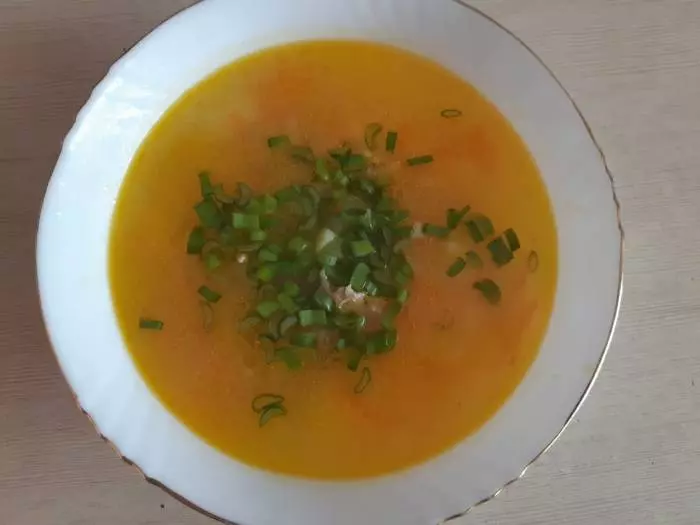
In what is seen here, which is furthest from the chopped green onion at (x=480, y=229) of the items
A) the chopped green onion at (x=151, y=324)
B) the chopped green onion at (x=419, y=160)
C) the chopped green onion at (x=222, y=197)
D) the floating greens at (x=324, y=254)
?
the chopped green onion at (x=151, y=324)

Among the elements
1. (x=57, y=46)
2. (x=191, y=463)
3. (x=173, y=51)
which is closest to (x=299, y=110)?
(x=173, y=51)

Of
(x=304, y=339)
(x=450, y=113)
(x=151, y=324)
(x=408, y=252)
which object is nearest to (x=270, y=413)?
(x=304, y=339)

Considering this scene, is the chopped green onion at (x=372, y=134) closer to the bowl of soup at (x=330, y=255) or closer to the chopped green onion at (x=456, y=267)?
the bowl of soup at (x=330, y=255)

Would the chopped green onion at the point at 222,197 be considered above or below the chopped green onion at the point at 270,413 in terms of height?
above

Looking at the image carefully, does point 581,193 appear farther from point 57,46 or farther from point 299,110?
point 57,46

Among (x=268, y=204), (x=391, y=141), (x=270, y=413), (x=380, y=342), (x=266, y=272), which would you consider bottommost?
(x=270, y=413)

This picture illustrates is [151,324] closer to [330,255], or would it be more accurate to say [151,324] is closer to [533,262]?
[330,255]

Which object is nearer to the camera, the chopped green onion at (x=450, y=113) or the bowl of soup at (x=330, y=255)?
the bowl of soup at (x=330, y=255)
